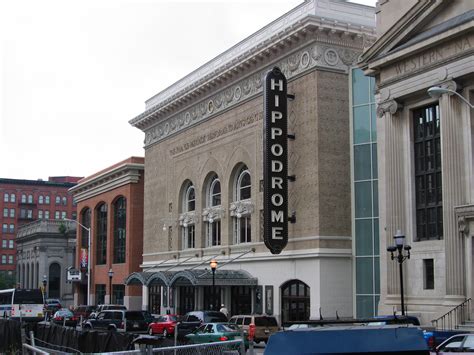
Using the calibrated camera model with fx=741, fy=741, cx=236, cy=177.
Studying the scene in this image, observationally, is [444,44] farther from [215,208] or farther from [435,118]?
[215,208]

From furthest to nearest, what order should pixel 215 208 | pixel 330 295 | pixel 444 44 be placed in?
1. pixel 215 208
2. pixel 330 295
3. pixel 444 44

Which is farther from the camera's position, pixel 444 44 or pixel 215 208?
pixel 215 208

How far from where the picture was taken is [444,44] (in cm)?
3294

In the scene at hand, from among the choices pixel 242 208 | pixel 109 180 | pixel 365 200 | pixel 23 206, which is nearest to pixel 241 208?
pixel 242 208

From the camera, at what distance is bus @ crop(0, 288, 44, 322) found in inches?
2166

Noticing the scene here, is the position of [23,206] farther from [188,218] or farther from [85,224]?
[188,218]

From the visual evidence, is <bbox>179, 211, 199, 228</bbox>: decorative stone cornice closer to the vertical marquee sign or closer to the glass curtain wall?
the vertical marquee sign

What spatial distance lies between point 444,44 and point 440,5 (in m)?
2.19

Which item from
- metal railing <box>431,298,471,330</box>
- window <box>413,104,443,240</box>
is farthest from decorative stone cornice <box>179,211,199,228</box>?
metal railing <box>431,298,471,330</box>

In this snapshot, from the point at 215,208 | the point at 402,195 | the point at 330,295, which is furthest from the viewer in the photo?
the point at 215,208

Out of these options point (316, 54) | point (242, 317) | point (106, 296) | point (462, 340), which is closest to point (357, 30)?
point (316, 54)

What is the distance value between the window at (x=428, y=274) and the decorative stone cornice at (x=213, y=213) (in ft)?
68.7

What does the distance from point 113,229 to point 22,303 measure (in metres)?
22.9

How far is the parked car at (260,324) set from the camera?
116 feet
